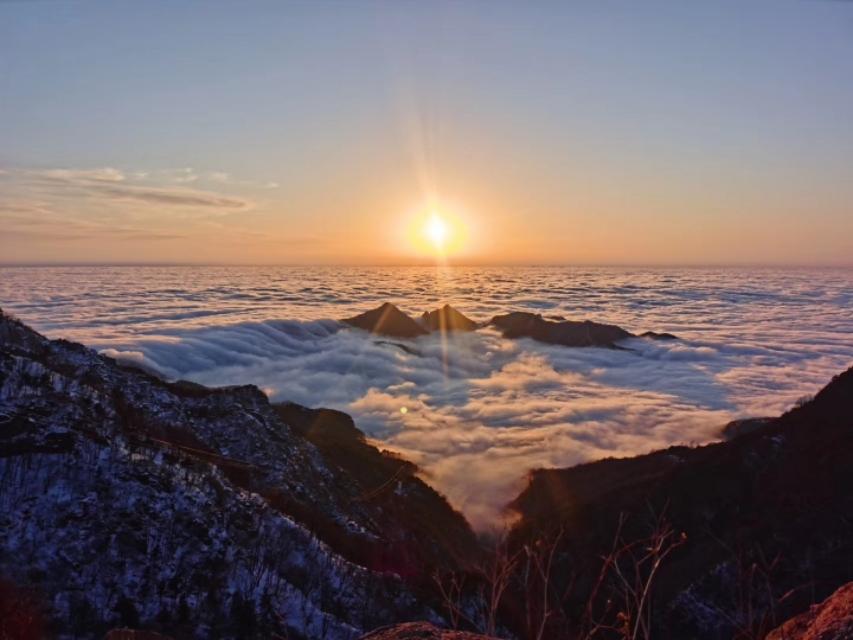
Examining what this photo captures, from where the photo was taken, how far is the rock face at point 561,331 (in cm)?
7531

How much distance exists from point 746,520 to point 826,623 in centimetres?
1090

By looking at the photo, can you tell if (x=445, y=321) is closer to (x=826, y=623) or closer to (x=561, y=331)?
(x=561, y=331)

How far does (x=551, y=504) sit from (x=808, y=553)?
51.5 feet

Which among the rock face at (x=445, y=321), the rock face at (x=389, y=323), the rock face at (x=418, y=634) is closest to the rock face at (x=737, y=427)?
the rock face at (x=389, y=323)

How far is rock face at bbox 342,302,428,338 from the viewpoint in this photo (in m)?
73.0

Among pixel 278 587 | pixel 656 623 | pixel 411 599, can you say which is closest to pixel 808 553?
pixel 656 623

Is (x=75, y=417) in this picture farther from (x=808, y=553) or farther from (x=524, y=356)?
(x=524, y=356)

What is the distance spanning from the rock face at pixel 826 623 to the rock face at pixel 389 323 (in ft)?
219

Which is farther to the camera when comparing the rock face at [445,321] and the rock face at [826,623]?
the rock face at [445,321]

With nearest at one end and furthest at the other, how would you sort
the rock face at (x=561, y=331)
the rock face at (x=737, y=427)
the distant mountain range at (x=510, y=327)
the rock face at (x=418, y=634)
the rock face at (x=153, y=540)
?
1. the rock face at (x=418, y=634)
2. the rock face at (x=153, y=540)
3. the rock face at (x=737, y=427)
4. the distant mountain range at (x=510, y=327)
5. the rock face at (x=561, y=331)

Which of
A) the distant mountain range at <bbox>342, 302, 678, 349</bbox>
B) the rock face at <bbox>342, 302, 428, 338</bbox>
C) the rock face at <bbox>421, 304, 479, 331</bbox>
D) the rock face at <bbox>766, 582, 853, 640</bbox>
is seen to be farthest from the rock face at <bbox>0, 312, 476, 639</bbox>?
the rock face at <bbox>421, 304, 479, 331</bbox>

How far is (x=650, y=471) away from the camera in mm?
26328

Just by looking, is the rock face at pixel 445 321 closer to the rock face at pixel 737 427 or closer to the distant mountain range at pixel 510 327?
the distant mountain range at pixel 510 327

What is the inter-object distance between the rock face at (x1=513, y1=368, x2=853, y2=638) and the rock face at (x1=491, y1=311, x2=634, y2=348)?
178ft
